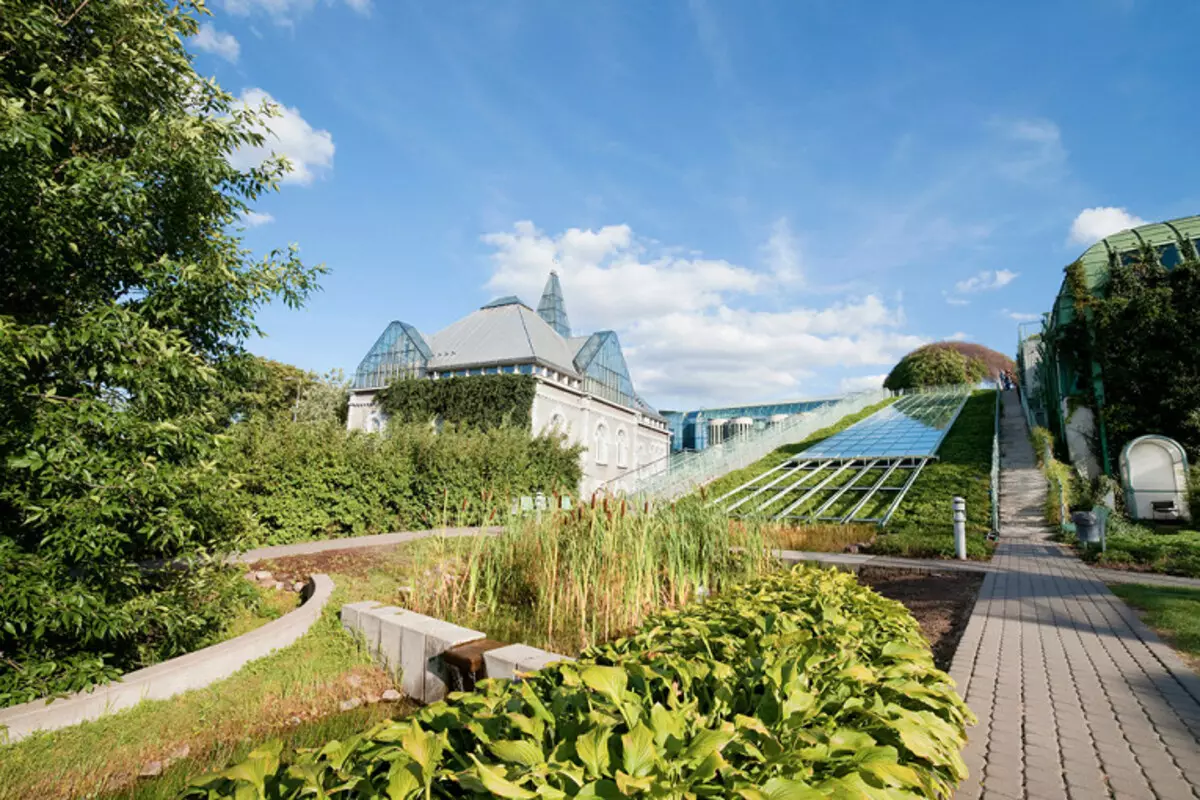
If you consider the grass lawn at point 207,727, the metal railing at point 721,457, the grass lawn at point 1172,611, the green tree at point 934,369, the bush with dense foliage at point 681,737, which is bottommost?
the grass lawn at point 207,727

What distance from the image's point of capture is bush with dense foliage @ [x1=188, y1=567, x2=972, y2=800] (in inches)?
47.4

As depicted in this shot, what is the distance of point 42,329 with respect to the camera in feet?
10.1

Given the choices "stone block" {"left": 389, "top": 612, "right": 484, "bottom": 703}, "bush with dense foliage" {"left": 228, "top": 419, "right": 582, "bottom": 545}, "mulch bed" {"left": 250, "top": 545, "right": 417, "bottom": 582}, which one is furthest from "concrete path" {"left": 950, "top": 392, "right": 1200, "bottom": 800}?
"mulch bed" {"left": 250, "top": 545, "right": 417, "bottom": 582}

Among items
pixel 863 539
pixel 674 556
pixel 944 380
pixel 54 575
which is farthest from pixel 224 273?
pixel 944 380

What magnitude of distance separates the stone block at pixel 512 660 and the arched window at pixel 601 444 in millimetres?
28511

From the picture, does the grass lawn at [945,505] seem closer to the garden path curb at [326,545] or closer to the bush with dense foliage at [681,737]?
the garden path curb at [326,545]

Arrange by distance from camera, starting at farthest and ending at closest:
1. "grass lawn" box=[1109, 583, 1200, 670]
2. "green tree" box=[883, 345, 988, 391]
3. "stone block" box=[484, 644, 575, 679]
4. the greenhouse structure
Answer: "green tree" box=[883, 345, 988, 391] < the greenhouse structure < "grass lawn" box=[1109, 583, 1200, 670] < "stone block" box=[484, 644, 575, 679]

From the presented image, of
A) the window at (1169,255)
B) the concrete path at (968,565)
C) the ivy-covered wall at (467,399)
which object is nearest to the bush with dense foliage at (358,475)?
the concrete path at (968,565)

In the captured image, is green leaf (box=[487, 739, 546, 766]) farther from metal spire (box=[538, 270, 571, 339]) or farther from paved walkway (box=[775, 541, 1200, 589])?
metal spire (box=[538, 270, 571, 339])

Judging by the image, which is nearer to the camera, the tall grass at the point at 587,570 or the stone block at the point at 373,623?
the stone block at the point at 373,623

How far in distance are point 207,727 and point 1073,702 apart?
4.93m

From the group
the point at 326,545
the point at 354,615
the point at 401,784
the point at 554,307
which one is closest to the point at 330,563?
the point at 326,545

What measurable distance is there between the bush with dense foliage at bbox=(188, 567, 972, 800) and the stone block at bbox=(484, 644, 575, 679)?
0.75 m

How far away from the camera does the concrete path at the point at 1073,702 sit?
2.32 metres
